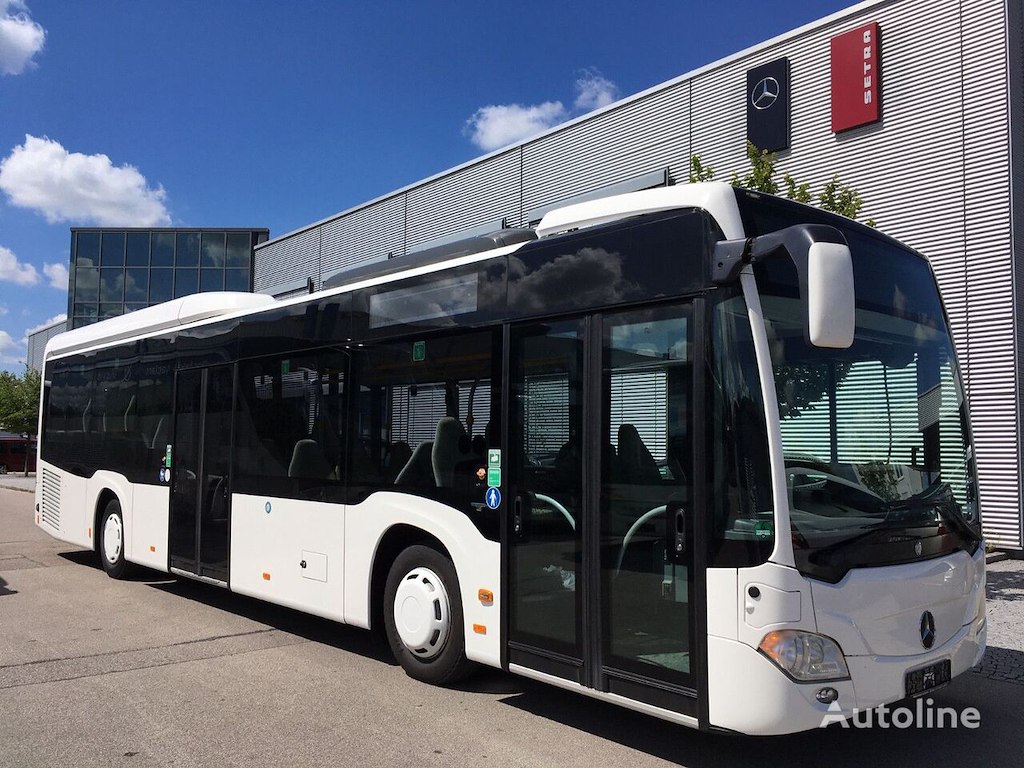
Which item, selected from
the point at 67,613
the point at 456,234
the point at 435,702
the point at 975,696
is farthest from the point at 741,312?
the point at 456,234

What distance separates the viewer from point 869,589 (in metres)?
4.20

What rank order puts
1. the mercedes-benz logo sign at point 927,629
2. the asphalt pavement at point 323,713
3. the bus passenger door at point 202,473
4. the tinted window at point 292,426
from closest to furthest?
the mercedes-benz logo sign at point 927,629 → the asphalt pavement at point 323,713 → the tinted window at point 292,426 → the bus passenger door at point 202,473

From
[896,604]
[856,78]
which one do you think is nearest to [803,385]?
[896,604]

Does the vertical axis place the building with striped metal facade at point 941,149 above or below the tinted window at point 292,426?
above

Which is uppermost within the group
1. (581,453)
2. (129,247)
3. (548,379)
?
(129,247)

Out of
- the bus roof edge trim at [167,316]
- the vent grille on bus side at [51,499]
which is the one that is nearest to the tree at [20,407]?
the vent grille on bus side at [51,499]

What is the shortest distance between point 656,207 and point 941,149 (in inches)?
424

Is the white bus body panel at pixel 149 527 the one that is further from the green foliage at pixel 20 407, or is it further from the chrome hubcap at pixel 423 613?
the green foliage at pixel 20 407

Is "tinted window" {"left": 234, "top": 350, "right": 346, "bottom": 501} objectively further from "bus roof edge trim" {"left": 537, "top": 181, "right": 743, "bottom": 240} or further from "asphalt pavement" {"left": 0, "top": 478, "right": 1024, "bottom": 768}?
"bus roof edge trim" {"left": 537, "top": 181, "right": 743, "bottom": 240}

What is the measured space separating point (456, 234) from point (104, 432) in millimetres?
12717

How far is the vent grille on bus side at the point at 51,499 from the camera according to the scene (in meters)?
12.2

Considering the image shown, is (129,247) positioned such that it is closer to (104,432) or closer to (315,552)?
(104,432)

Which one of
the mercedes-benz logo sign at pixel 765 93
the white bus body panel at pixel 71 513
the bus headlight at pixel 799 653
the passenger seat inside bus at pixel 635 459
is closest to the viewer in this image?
the bus headlight at pixel 799 653

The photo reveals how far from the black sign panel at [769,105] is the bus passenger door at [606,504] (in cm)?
1167
